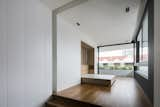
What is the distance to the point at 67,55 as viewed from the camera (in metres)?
3.43

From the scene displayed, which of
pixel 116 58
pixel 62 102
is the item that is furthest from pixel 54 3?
pixel 116 58

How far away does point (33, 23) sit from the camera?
236 cm

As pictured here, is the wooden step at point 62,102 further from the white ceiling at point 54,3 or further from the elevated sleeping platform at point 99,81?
the white ceiling at point 54,3

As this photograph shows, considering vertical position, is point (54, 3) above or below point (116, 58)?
above

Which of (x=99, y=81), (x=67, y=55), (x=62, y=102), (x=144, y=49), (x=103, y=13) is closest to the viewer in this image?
(x=62, y=102)

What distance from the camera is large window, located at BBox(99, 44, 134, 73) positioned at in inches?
252

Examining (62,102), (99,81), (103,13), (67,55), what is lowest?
(62,102)

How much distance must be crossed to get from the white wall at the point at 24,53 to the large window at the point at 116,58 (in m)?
5.20

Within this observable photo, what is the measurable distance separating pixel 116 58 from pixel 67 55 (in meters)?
4.63

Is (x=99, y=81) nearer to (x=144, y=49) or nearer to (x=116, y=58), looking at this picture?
(x=144, y=49)

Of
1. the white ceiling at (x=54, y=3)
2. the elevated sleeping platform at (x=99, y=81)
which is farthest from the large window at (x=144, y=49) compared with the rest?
the white ceiling at (x=54, y=3)

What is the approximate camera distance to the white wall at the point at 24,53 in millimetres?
1813

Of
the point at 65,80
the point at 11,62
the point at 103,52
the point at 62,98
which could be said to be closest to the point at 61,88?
the point at 65,80

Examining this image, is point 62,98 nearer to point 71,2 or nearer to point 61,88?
point 61,88
